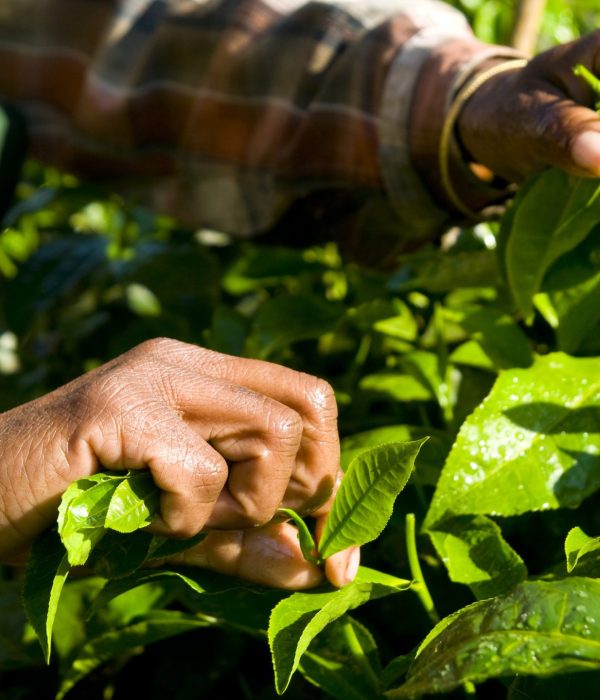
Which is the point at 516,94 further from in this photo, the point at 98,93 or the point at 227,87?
the point at 98,93

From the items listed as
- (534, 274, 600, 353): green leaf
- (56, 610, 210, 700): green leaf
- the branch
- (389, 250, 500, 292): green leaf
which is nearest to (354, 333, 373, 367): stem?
(389, 250, 500, 292): green leaf

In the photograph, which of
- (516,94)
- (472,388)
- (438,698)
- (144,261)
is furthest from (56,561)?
(144,261)

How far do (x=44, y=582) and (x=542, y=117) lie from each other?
0.57 metres

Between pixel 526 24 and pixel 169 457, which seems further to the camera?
pixel 526 24

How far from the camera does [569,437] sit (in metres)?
0.83

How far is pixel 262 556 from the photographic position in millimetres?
769

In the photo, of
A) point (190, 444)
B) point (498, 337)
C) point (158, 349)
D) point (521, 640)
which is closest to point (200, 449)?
point (190, 444)

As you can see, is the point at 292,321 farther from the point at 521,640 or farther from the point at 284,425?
the point at 521,640

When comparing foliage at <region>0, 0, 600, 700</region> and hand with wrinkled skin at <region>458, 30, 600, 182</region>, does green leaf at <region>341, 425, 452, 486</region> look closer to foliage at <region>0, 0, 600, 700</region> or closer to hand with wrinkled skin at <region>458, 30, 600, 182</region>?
foliage at <region>0, 0, 600, 700</region>

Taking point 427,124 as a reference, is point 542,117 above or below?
above

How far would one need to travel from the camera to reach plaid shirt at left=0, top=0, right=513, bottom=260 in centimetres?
127

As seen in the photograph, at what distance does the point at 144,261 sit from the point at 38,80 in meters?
0.41

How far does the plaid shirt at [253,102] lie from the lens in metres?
1.27

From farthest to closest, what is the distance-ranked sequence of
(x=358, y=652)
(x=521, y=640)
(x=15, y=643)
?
(x=15, y=643) → (x=358, y=652) → (x=521, y=640)
